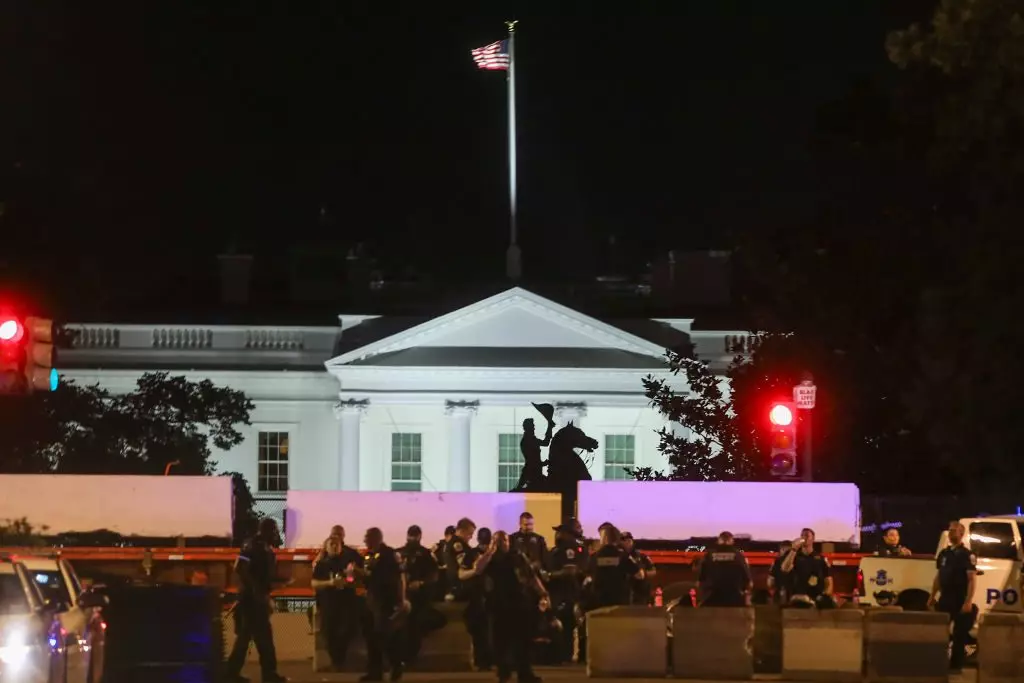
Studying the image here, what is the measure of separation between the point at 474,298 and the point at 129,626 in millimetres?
34513

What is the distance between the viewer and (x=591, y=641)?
20000 millimetres

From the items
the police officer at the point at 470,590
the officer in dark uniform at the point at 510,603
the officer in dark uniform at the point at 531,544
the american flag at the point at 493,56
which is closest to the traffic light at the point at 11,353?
the officer in dark uniform at the point at 510,603

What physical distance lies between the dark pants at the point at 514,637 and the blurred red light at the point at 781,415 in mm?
4883

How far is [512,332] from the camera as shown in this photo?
173 feet

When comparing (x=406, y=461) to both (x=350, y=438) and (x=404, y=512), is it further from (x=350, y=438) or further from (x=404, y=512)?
(x=404, y=512)

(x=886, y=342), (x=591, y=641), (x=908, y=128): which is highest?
(x=908, y=128)

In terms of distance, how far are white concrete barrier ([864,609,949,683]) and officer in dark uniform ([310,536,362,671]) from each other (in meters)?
5.67

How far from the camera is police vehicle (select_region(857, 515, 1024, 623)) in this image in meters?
22.8

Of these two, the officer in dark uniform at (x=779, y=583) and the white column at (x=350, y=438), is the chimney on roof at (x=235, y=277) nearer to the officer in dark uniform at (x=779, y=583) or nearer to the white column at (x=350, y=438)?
the white column at (x=350, y=438)

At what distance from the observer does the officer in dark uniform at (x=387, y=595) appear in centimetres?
1970

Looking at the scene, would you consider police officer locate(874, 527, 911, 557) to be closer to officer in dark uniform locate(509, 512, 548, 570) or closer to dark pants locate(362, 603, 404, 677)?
officer in dark uniform locate(509, 512, 548, 570)

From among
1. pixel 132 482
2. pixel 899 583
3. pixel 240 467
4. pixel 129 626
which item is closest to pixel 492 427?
pixel 240 467

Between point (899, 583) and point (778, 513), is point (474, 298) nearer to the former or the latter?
point (778, 513)

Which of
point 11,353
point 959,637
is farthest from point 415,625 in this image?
point 959,637
